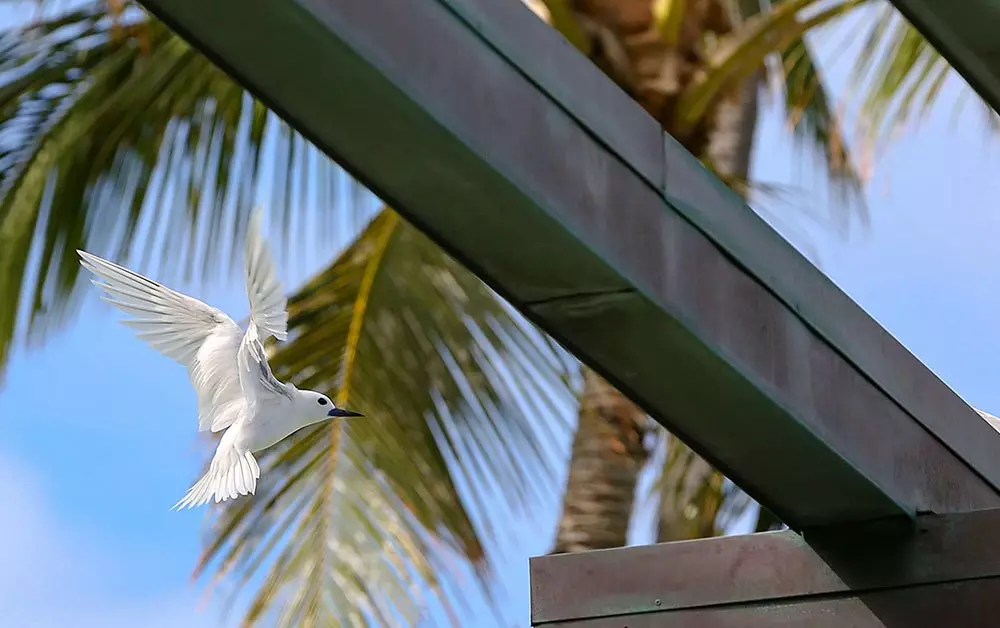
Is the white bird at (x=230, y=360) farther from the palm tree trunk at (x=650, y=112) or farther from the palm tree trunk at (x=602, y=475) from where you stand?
the palm tree trunk at (x=602, y=475)

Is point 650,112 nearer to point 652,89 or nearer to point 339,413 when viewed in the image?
point 652,89

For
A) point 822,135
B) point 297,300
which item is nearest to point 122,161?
point 297,300

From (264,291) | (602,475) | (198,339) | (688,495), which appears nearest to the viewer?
(264,291)

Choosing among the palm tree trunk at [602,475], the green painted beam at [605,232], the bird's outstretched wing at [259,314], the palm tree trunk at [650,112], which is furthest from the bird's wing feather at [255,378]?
the palm tree trunk at [602,475]

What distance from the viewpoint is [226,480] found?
44.7 inches

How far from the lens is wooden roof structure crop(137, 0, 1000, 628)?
3.26ft

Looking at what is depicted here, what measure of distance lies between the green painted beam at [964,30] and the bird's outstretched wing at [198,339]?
0.64 metres

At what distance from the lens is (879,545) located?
5.01 feet

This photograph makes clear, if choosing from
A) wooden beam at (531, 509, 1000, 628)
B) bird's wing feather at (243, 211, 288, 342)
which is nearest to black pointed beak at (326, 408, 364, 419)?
bird's wing feather at (243, 211, 288, 342)

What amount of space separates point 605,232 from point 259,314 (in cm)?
27

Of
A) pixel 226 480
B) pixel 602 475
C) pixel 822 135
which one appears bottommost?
pixel 226 480

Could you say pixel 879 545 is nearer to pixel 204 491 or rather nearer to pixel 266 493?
pixel 204 491

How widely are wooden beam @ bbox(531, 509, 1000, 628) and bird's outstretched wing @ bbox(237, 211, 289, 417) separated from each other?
62 centimetres

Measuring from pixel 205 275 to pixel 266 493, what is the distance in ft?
1.87
